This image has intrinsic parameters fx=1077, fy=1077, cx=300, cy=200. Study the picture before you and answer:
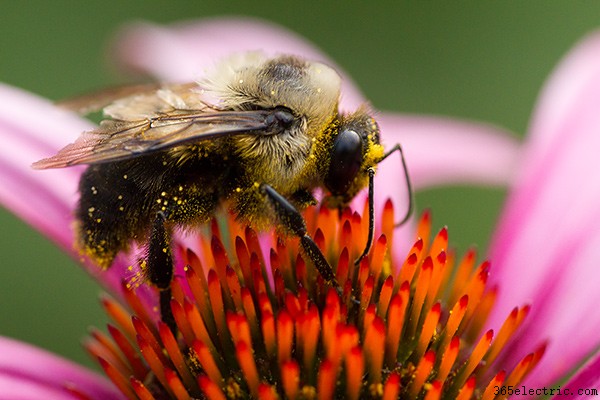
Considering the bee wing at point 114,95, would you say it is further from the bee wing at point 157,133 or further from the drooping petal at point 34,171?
the bee wing at point 157,133

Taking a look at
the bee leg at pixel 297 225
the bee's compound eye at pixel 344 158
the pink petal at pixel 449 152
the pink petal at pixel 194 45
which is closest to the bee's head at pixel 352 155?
the bee's compound eye at pixel 344 158

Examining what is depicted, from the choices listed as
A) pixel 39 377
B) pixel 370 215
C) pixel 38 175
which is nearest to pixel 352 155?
pixel 370 215

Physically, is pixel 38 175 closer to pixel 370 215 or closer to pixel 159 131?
pixel 159 131

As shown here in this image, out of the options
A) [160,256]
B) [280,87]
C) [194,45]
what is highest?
[194,45]

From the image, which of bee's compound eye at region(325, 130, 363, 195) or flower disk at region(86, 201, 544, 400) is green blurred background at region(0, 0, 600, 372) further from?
bee's compound eye at region(325, 130, 363, 195)

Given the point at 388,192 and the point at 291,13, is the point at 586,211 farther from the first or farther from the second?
the point at 291,13

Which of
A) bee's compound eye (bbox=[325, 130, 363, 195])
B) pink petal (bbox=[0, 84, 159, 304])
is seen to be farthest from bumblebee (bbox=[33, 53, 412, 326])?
pink petal (bbox=[0, 84, 159, 304])

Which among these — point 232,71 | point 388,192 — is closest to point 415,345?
point 232,71
